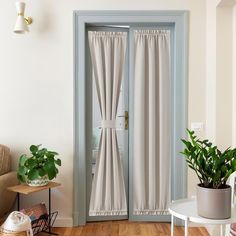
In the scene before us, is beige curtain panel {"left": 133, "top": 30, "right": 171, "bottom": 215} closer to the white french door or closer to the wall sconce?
the white french door

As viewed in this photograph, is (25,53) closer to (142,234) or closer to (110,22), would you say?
(110,22)

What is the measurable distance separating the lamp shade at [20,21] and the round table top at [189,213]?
7.00ft

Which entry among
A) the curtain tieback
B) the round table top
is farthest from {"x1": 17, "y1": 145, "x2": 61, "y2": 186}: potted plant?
the round table top

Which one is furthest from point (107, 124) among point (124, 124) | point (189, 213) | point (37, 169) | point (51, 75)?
point (189, 213)

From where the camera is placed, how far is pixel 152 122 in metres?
3.46

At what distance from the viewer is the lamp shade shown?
121 inches

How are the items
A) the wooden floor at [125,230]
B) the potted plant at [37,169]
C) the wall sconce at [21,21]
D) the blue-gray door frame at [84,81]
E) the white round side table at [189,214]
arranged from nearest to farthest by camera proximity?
the white round side table at [189,214] < the potted plant at [37,169] < the wall sconce at [21,21] < the wooden floor at [125,230] < the blue-gray door frame at [84,81]

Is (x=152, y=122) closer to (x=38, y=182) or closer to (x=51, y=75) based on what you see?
(x=51, y=75)

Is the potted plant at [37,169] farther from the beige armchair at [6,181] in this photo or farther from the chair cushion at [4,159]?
the chair cushion at [4,159]

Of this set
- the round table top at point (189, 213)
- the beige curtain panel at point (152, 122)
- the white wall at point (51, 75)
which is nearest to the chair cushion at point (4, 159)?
the white wall at point (51, 75)

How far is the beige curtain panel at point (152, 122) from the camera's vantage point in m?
3.45

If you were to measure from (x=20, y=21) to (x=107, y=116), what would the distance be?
1.27 m

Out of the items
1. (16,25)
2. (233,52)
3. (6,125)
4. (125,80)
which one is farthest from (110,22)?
(6,125)

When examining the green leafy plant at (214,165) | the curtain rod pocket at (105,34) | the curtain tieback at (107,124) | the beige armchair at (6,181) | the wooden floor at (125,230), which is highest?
the curtain rod pocket at (105,34)
